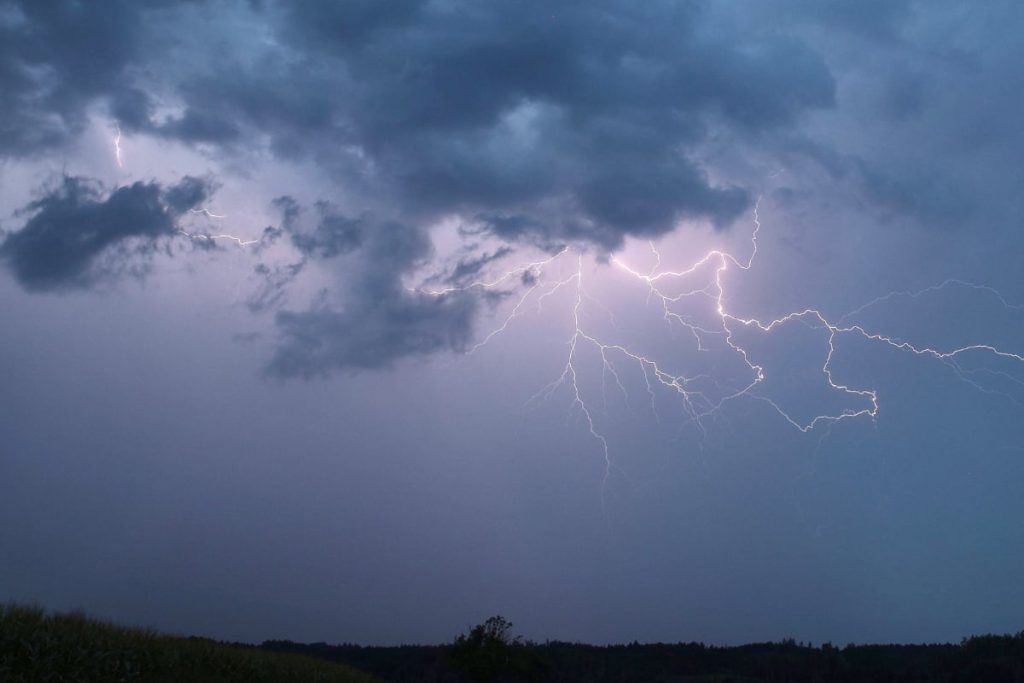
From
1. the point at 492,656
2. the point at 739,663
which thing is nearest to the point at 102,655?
the point at 492,656

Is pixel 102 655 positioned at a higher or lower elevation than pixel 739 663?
higher

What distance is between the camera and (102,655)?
11.4 m

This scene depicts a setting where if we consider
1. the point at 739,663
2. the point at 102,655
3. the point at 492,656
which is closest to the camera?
the point at 102,655

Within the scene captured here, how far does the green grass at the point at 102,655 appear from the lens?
10336 mm

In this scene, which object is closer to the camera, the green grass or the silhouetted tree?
the green grass

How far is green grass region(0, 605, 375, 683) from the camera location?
33.9ft

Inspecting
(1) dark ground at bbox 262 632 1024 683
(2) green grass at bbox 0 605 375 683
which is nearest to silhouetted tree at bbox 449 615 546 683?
(1) dark ground at bbox 262 632 1024 683

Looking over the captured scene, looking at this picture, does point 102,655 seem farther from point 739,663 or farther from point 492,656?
point 739,663

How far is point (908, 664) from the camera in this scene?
31.4m

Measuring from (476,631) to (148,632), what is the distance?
48.7ft

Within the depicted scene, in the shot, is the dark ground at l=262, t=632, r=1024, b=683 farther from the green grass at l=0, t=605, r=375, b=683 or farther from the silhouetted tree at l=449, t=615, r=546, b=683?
the green grass at l=0, t=605, r=375, b=683

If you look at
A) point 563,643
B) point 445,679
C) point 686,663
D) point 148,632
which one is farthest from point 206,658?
point 563,643

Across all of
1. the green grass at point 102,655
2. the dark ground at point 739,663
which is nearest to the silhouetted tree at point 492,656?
the dark ground at point 739,663

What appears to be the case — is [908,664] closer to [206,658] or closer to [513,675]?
[513,675]
